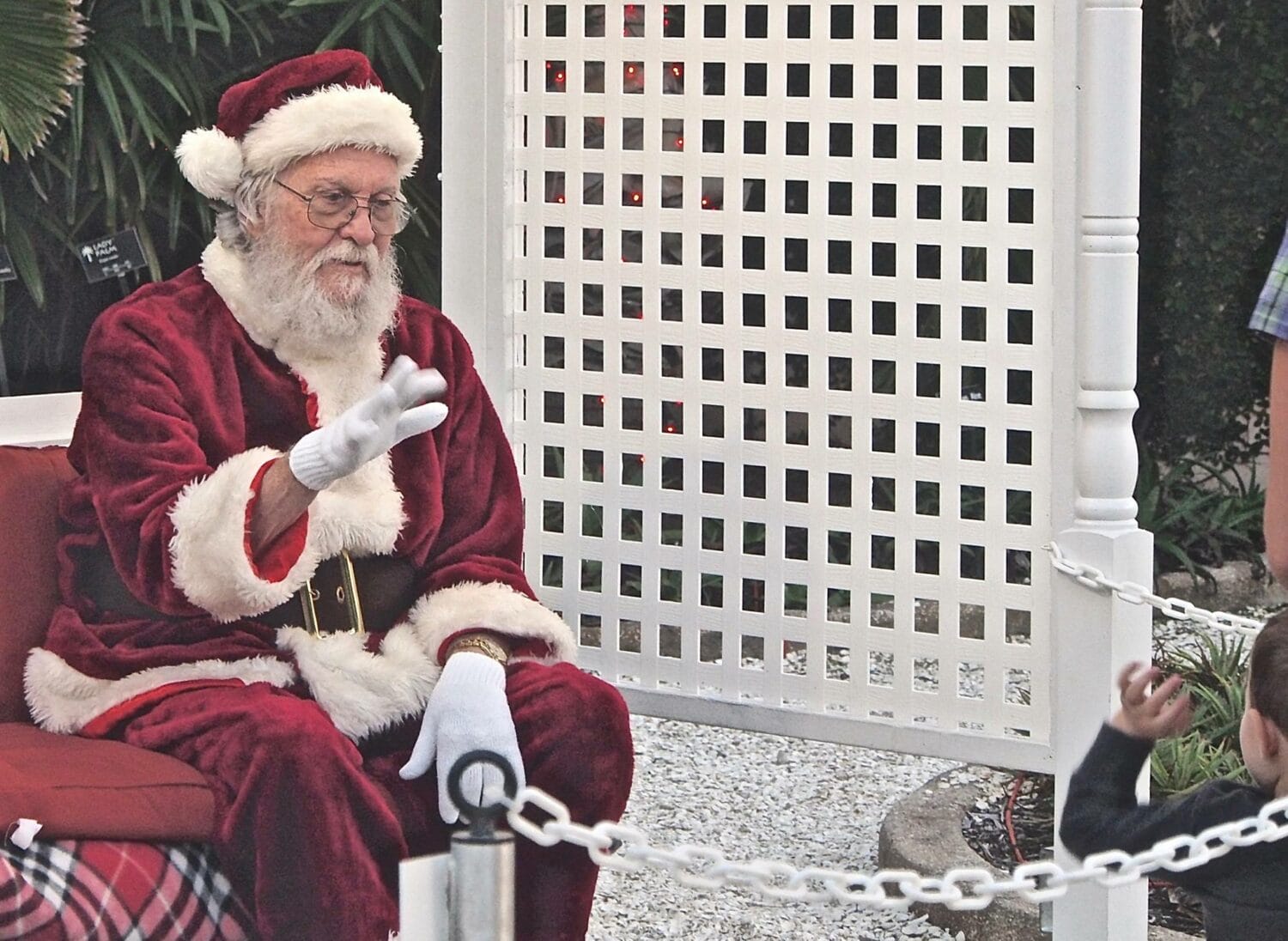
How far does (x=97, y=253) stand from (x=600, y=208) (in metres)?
1.01

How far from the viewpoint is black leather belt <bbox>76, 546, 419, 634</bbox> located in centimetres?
281

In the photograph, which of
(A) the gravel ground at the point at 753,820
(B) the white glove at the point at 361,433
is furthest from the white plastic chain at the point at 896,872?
(A) the gravel ground at the point at 753,820

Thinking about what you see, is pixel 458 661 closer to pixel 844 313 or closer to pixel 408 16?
pixel 408 16

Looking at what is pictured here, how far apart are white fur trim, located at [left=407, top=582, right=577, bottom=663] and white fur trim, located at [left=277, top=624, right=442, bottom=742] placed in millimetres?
53

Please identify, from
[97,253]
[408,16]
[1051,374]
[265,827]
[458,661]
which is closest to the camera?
[265,827]

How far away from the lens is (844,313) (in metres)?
5.66

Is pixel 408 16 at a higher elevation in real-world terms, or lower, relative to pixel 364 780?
higher

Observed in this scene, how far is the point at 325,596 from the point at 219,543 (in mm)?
306

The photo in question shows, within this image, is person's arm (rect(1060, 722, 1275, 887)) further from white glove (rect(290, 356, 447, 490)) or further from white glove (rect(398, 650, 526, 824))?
white glove (rect(290, 356, 447, 490))

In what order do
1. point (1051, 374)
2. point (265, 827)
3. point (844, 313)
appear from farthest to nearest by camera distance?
point (844, 313)
point (1051, 374)
point (265, 827)

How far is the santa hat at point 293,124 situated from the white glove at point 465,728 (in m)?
0.82

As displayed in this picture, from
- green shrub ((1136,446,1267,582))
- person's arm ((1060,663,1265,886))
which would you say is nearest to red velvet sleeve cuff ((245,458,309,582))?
person's arm ((1060,663,1265,886))

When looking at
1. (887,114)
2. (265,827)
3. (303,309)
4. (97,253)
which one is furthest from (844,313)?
(265,827)

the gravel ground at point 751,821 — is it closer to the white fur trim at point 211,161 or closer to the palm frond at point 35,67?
the white fur trim at point 211,161
